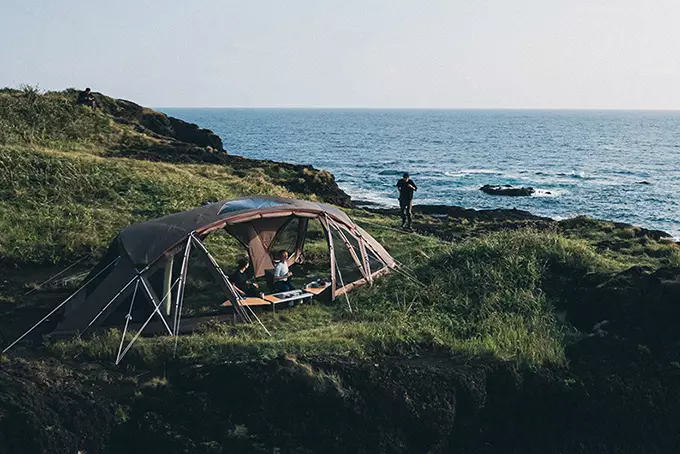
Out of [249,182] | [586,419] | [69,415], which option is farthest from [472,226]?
[69,415]

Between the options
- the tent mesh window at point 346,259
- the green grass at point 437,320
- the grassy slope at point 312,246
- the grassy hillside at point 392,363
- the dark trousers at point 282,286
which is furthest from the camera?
the tent mesh window at point 346,259

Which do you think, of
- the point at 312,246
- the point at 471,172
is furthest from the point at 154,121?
the point at 471,172

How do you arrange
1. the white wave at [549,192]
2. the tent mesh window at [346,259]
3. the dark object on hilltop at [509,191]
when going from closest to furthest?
the tent mesh window at [346,259] < the dark object on hilltop at [509,191] < the white wave at [549,192]

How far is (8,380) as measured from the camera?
10648 millimetres

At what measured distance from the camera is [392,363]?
11.9 meters

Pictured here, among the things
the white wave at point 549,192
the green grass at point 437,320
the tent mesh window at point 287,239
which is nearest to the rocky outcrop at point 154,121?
the white wave at point 549,192

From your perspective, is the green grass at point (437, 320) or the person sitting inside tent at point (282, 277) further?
the person sitting inside tent at point (282, 277)

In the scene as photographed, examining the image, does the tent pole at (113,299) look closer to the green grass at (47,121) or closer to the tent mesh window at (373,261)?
the tent mesh window at (373,261)

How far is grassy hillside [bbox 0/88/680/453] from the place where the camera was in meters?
10.4

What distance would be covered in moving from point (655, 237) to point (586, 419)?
15.3 m

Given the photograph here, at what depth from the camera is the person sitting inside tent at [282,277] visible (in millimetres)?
15273

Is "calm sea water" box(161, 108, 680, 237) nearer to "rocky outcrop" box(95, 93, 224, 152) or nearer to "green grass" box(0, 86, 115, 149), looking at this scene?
"rocky outcrop" box(95, 93, 224, 152)

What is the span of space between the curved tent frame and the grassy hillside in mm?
587

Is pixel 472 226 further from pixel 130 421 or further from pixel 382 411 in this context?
pixel 130 421
